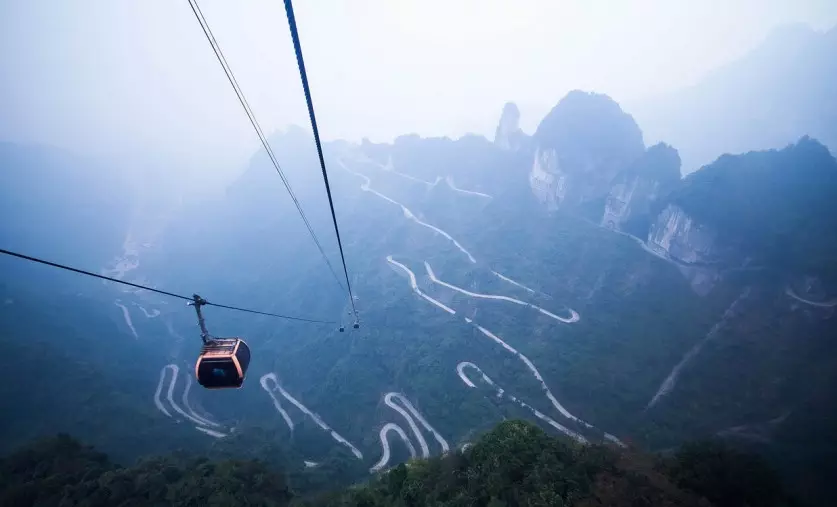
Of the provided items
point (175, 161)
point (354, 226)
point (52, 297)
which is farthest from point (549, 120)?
point (175, 161)

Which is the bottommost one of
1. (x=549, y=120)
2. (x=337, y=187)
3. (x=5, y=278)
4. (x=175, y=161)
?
(x=5, y=278)

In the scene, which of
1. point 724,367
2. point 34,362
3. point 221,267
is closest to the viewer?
point 724,367

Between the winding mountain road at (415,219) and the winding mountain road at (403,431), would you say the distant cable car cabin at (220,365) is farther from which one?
the winding mountain road at (415,219)

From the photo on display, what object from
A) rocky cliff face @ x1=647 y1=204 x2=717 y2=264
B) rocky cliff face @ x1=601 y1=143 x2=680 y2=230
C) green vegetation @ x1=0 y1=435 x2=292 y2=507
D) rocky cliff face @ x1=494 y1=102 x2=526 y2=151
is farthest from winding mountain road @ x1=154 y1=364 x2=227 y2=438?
rocky cliff face @ x1=494 y1=102 x2=526 y2=151

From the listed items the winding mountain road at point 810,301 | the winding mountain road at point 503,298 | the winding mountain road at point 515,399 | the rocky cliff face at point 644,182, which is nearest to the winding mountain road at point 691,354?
the winding mountain road at point 810,301

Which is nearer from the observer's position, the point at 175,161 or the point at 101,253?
the point at 101,253

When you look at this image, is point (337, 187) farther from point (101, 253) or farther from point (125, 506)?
point (125, 506)

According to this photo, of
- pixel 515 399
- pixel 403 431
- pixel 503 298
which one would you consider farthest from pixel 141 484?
pixel 503 298
